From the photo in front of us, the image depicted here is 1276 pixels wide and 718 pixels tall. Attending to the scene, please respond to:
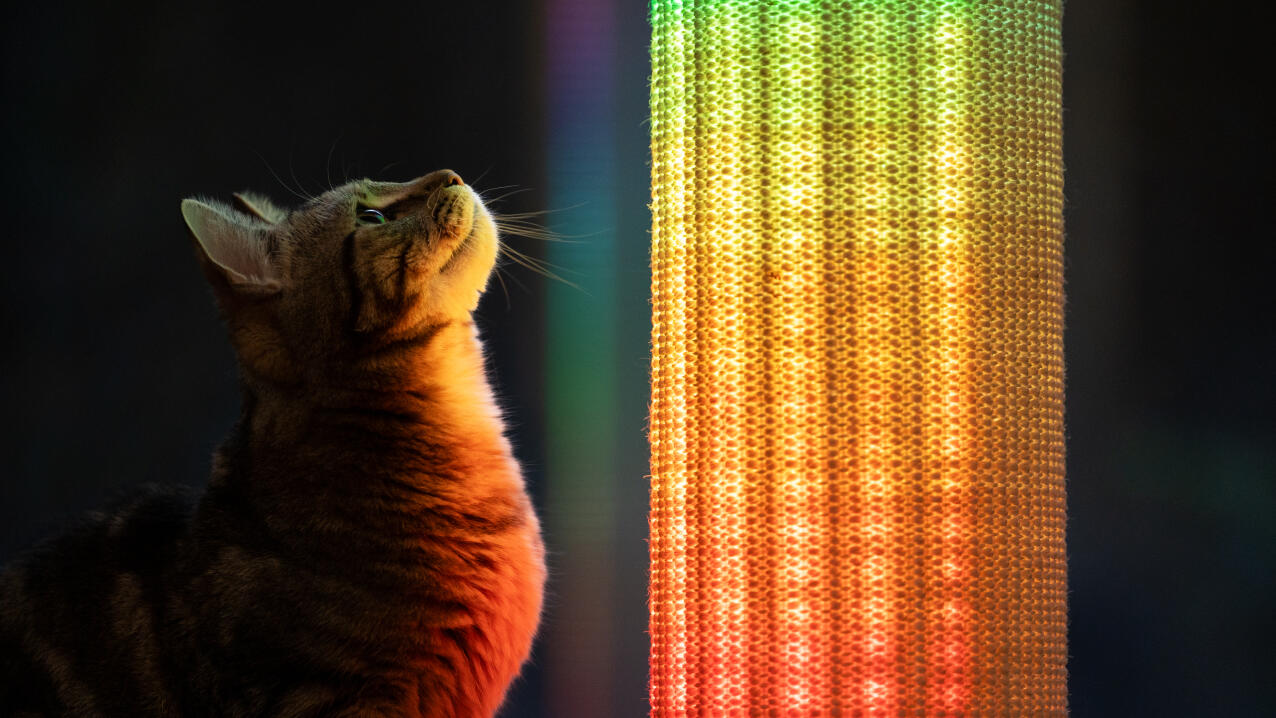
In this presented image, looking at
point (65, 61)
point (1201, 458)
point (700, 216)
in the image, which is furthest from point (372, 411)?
point (1201, 458)

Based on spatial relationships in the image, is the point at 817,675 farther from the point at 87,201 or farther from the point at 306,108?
the point at 87,201

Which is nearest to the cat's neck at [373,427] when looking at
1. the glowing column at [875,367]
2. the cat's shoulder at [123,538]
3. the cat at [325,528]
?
the cat at [325,528]

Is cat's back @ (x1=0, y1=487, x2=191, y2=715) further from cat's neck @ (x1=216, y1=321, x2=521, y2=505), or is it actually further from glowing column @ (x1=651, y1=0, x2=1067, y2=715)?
glowing column @ (x1=651, y1=0, x2=1067, y2=715)

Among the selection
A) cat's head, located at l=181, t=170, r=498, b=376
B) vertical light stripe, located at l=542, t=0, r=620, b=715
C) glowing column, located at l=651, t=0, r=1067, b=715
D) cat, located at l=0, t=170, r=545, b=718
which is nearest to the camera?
glowing column, located at l=651, t=0, r=1067, b=715

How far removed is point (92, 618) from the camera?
1024mm

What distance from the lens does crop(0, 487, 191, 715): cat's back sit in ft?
3.22

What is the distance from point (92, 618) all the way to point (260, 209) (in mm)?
458

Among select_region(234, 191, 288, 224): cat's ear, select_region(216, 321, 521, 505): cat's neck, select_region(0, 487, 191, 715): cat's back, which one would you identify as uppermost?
select_region(234, 191, 288, 224): cat's ear

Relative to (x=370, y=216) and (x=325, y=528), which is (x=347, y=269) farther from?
(x=325, y=528)

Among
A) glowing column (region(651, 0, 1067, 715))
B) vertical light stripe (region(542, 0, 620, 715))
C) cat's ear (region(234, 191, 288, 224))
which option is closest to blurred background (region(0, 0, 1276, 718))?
vertical light stripe (region(542, 0, 620, 715))

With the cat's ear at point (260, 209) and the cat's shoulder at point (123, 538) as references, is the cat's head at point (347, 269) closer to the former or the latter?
the cat's ear at point (260, 209)

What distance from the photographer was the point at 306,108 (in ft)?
4.95

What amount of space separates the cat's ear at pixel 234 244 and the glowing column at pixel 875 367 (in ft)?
1.64

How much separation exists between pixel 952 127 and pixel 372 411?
61 centimetres
